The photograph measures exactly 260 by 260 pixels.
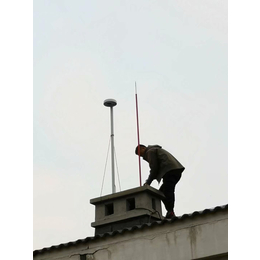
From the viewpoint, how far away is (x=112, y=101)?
16.4 meters

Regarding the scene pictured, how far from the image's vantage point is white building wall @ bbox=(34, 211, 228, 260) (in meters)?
10.1

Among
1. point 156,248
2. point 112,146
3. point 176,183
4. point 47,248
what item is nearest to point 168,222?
point 156,248

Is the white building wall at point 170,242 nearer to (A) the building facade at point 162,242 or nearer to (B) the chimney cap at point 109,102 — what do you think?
(A) the building facade at point 162,242

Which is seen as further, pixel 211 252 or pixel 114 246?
pixel 114 246

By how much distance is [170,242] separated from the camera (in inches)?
409

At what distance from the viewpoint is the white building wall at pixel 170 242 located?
1009cm

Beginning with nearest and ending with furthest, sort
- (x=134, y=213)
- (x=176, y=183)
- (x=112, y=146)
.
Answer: (x=134, y=213) < (x=176, y=183) < (x=112, y=146)

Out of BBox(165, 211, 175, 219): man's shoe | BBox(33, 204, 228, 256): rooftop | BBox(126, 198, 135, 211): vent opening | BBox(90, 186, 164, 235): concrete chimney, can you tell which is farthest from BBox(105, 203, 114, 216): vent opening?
BBox(33, 204, 228, 256): rooftop

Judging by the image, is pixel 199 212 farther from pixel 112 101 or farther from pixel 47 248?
pixel 112 101

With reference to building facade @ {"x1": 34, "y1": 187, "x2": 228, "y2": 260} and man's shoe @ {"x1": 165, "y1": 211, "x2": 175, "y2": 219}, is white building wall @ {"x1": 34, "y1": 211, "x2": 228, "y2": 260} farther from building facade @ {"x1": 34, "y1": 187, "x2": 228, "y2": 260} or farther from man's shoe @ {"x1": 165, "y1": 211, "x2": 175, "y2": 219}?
man's shoe @ {"x1": 165, "y1": 211, "x2": 175, "y2": 219}

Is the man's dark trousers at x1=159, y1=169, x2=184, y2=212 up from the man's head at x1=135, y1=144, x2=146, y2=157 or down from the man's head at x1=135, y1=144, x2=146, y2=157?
down

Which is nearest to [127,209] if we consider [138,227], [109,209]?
[109,209]

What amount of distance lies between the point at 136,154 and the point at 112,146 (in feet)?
5.52

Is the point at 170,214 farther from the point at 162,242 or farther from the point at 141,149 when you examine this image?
the point at 162,242
